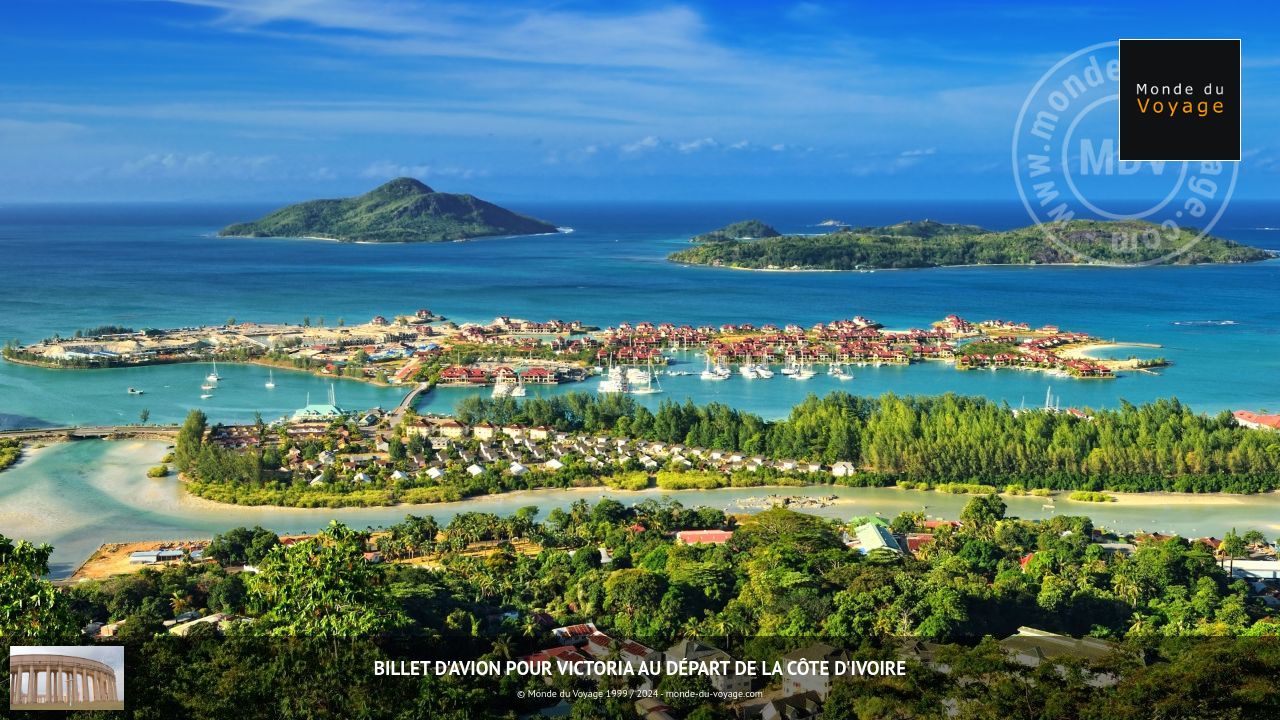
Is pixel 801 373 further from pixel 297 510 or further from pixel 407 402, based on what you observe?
pixel 297 510

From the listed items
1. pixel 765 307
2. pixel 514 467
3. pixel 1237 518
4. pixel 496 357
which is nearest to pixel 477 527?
pixel 514 467

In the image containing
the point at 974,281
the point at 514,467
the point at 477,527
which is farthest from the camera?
the point at 974,281

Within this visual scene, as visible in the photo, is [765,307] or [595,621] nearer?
[595,621]

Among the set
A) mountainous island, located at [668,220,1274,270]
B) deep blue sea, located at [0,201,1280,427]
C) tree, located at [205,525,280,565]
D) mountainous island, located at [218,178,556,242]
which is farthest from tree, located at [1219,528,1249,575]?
mountainous island, located at [218,178,556,242]

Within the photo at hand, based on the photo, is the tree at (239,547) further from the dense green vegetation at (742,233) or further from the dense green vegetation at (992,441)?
the dense green vegetation at (742,233)

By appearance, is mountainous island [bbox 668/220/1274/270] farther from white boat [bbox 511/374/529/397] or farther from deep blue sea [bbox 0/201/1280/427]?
white boat [bbox 511/374/529/397]

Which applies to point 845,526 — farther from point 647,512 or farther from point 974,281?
point 974,281
